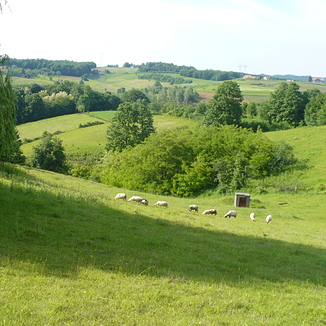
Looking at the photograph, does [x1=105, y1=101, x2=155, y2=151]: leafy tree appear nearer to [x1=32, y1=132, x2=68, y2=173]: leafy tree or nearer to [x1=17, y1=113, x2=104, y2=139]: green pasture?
[x1=32, y1=132, x2=68, y2=173]: leafy tree

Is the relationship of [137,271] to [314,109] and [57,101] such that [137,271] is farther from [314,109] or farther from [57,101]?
[57,101]

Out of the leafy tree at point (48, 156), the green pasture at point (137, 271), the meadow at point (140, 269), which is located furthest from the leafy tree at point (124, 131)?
the green pasture at point (137, 271)

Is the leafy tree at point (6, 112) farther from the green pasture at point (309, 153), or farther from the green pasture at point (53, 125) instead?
the green pasture at point (53, 125)

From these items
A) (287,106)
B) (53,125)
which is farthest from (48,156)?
(287,106)

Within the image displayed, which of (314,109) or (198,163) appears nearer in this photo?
(198,163)

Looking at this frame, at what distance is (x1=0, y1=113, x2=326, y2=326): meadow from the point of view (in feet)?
26.5

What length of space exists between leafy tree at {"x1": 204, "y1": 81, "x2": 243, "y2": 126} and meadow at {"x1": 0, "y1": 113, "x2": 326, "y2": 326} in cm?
6494

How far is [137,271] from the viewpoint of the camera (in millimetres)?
10516

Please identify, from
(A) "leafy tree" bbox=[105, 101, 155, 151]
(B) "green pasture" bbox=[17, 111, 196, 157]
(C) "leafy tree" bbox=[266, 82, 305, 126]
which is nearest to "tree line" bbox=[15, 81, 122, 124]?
(B) "green pasture" bbox=[17, 111, 196, 157]

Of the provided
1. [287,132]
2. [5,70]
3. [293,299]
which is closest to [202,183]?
[287,132]

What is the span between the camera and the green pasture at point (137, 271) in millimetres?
8062

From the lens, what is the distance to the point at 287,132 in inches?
3209

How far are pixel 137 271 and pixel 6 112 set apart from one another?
33.4 ft

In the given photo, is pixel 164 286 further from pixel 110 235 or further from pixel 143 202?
pixel 143 202
